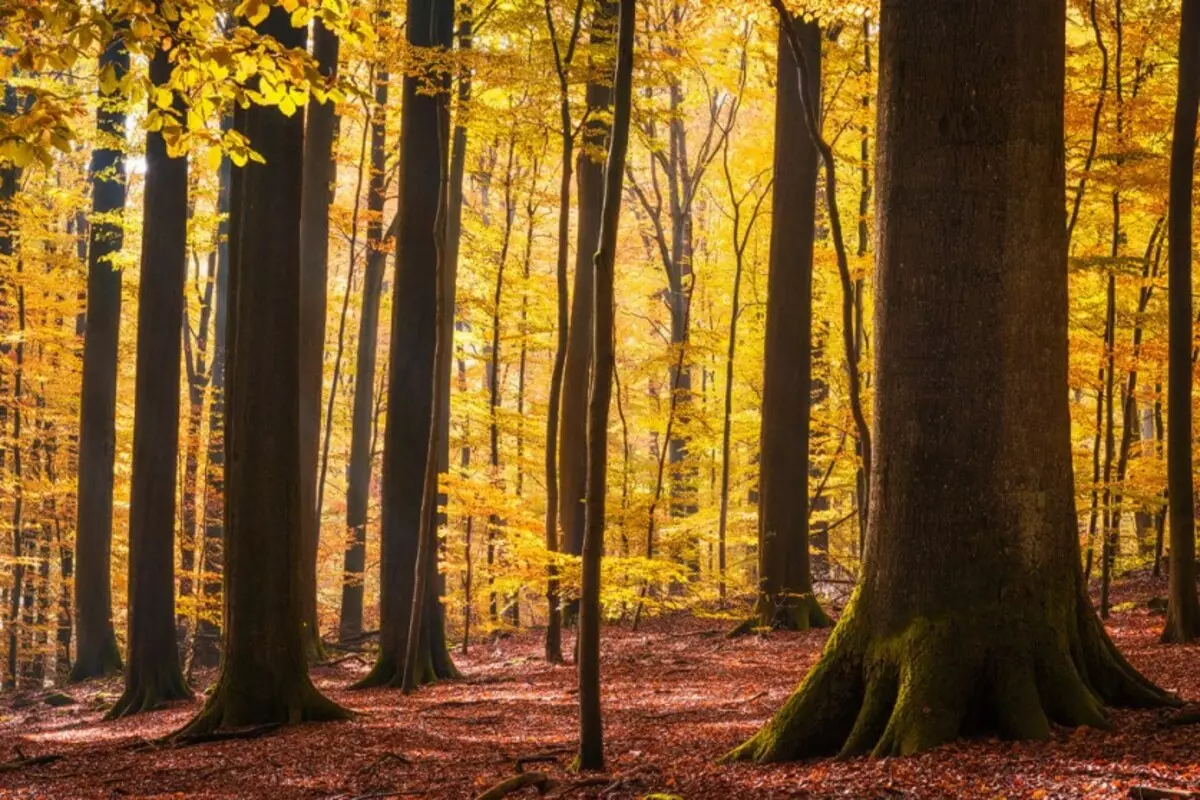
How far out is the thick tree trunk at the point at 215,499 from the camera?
17.1 meters

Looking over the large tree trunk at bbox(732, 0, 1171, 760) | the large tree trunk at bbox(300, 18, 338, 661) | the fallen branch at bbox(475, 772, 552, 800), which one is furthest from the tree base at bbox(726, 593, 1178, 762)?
the large tree trunk at bbox(300, 18, 338, 661)

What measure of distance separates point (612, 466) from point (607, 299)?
17585 millimetres

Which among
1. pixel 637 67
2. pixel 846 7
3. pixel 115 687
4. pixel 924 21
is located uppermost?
pixel 637 67

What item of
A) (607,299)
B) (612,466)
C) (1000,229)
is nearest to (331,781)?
(607,299)

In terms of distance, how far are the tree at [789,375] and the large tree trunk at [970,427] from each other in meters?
8.49

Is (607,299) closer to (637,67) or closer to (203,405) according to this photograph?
(637,67)

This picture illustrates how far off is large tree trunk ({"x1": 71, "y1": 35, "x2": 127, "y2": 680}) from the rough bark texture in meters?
10.4

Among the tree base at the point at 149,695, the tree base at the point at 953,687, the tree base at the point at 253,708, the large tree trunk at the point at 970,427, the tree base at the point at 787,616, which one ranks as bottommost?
the tree base at the point at 149,695

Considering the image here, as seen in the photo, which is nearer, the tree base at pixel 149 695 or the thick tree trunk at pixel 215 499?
the tree base at pixel 149 695

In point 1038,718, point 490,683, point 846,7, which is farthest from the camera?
point 490,683

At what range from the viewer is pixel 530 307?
20219mm

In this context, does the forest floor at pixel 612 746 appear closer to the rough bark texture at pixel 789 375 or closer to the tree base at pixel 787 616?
the tree base at pixel 787 616

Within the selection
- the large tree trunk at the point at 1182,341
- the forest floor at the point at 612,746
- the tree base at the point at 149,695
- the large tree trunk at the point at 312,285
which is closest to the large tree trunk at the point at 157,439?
the tree base at the point at 149,695

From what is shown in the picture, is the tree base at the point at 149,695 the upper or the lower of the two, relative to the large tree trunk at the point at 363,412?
lower
